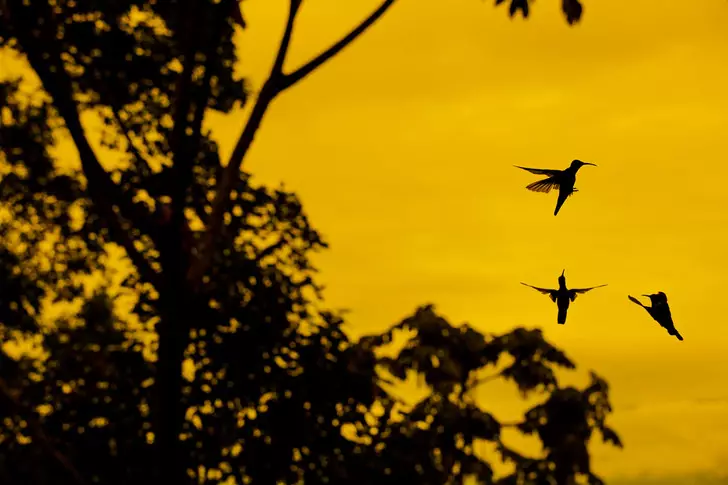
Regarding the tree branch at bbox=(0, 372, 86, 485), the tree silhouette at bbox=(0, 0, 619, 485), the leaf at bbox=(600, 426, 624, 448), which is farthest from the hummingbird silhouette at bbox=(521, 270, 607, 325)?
the leaf at bbox=(600, 426, 624, 448)

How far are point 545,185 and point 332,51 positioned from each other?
6850 mm

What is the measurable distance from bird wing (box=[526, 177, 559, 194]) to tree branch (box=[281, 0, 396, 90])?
268 inches

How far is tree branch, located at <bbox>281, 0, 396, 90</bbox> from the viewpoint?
989cm

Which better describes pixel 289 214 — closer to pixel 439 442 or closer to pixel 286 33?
pixel 439 442

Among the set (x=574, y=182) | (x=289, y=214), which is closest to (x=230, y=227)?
(x=289, y=214)

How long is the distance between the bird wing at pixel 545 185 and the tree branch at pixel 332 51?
268 inches

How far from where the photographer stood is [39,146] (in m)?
21.4

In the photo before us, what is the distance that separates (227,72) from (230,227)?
2865 mm

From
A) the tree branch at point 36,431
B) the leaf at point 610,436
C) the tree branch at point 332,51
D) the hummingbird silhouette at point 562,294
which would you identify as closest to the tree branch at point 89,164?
the tree branch at point 36,431

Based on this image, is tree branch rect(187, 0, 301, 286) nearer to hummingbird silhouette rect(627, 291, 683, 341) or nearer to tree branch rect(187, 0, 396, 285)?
tree branch rect(187, 0, 396, 285)

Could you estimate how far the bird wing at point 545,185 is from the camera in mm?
3260

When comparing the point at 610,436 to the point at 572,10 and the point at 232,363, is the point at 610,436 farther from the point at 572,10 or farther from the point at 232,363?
the point at 572,10

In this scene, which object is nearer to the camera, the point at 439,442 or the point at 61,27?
the point at 61,27

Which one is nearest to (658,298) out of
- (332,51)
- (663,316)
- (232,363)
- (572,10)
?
(663,316)
